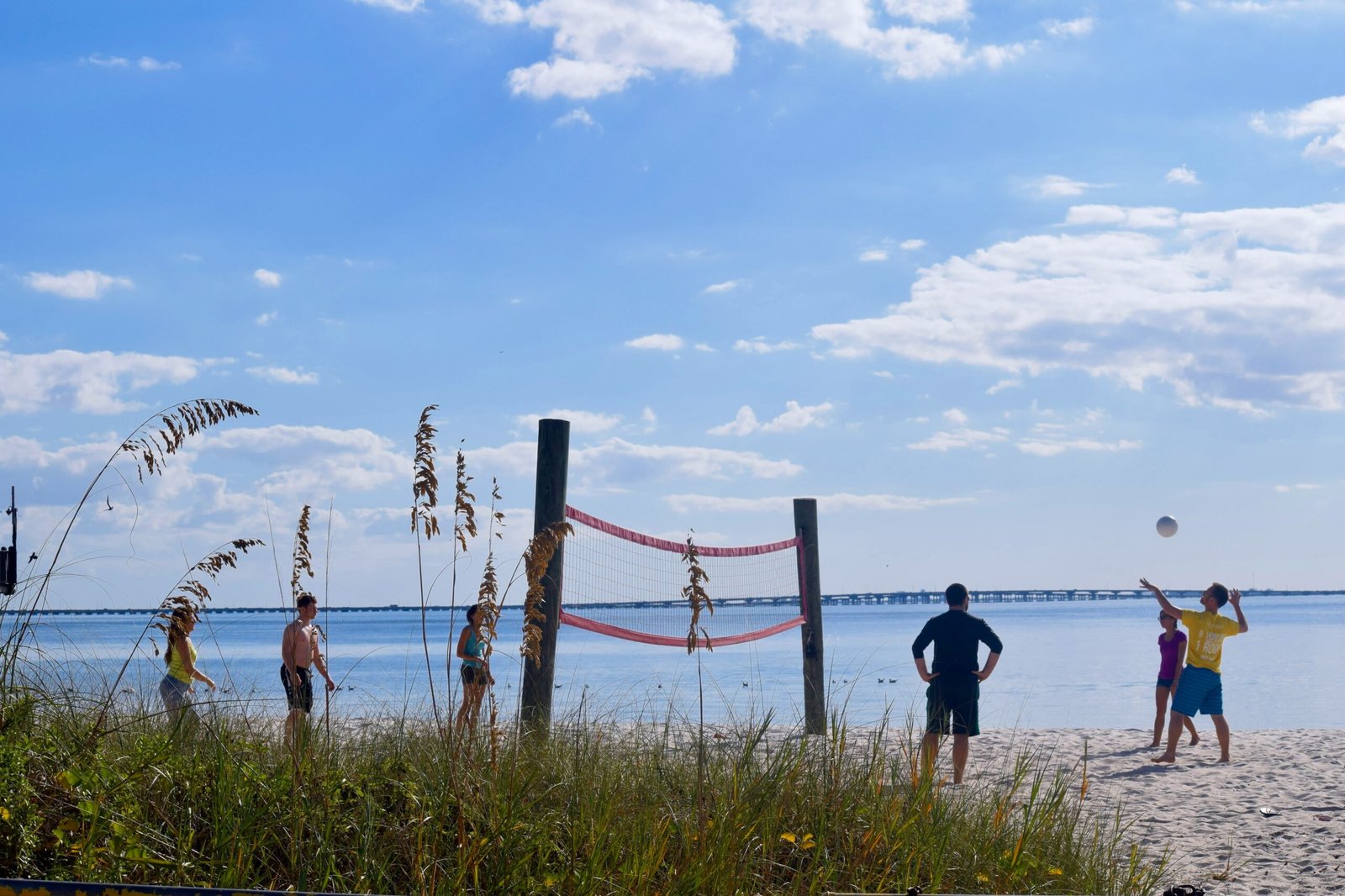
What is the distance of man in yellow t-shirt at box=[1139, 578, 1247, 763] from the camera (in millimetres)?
10406

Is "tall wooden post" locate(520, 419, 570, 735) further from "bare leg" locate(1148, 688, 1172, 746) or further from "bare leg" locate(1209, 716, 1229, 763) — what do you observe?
"bare leg" locate(1148, 688, 1172, 746)

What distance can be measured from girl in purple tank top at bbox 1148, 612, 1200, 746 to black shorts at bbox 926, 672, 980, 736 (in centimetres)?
333

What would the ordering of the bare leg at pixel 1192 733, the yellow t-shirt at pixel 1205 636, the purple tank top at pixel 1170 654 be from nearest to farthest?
the yellow t-shirt at pixel 1205 636
the purple tank top at pixel 1170 654
the bare leg at pixel 1192 733

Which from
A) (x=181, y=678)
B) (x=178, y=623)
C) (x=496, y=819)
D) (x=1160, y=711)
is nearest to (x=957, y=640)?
(x=1160, y=711)

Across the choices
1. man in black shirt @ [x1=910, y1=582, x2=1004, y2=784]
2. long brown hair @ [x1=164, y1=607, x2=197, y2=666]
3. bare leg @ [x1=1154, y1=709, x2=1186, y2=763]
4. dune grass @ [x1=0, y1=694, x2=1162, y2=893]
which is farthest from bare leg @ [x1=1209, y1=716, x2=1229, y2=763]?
long brown hair @ [x1=164, y1=607, x2=197, y2=666]

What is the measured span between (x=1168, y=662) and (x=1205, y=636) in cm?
86

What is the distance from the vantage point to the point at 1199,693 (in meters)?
10.5

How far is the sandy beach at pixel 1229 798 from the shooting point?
6434 mm

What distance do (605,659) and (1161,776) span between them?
3548cm

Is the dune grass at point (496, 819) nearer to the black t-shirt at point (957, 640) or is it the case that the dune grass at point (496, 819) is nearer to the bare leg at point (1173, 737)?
the black t-shirt at point (957, 640)

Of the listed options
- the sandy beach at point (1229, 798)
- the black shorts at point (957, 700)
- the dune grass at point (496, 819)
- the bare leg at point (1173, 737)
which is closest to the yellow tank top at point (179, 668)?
the dune grass at point (496, 819)

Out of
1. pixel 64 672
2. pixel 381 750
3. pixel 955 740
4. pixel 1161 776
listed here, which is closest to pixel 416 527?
pixel 381 750

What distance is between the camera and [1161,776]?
9.86m

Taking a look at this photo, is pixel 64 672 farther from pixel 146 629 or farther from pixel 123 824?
pixel 123 824
